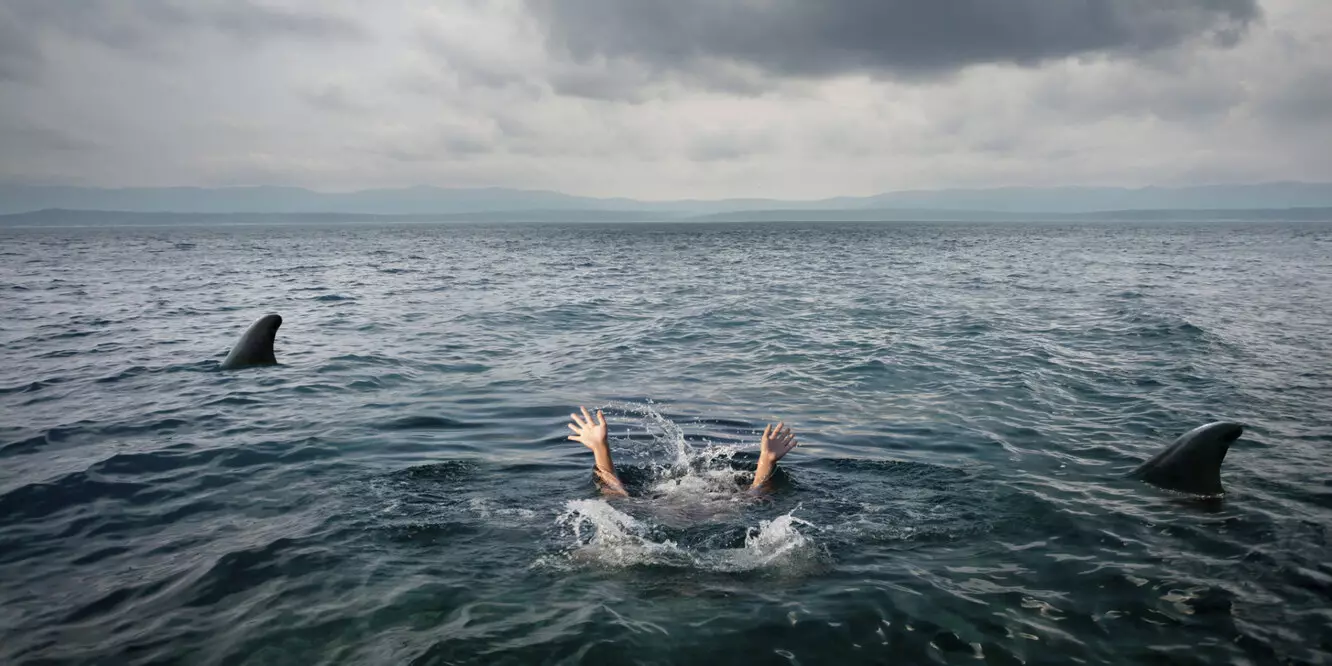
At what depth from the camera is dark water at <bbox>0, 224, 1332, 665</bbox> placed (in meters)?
6.81

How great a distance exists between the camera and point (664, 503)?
986cm

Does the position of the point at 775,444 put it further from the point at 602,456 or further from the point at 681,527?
the point at 602,456

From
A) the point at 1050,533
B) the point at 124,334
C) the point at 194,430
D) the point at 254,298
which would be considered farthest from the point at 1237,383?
the point at 254,298

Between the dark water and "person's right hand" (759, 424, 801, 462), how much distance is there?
52 centimetres

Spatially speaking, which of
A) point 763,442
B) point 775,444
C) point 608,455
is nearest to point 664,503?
point 608,455

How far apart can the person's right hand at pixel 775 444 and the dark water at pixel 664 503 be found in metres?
0.52

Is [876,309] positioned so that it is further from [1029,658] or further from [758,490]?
[1029,658]

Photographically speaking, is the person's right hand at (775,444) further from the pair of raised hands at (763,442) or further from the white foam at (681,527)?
the white foam at (681,527)

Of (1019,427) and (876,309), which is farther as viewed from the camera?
(876,309)

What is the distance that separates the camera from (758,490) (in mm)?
10305

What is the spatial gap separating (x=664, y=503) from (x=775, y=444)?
1.80 meters

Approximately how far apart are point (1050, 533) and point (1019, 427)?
5.08 meters

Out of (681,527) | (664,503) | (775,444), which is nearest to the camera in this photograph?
(681,527)

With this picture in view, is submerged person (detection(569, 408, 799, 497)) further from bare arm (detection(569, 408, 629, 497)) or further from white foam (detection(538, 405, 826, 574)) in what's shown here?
white foam (detection(538, 405, 826, 574))
